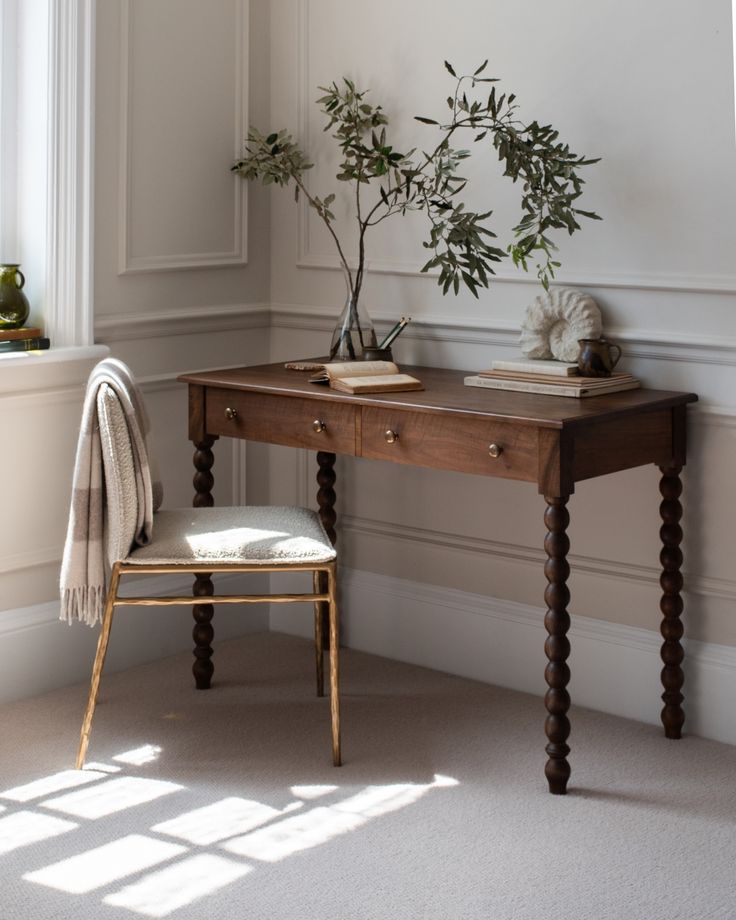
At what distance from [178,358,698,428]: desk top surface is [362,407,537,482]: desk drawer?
3 cm

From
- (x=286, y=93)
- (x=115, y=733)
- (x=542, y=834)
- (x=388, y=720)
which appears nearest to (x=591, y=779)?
(x=542, y=834)

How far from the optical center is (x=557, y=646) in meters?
2.64

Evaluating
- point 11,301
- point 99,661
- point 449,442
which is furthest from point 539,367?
point 11,301

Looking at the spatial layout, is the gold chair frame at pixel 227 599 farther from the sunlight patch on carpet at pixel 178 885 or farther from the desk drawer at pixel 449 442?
the sunlight patch on carpet at pixel 178 885

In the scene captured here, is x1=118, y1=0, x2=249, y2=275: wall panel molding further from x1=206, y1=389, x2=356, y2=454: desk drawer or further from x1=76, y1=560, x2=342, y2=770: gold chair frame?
x1=76, y1=560, x2=342, y2=770: gold chair frame

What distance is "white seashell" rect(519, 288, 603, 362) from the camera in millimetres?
2943

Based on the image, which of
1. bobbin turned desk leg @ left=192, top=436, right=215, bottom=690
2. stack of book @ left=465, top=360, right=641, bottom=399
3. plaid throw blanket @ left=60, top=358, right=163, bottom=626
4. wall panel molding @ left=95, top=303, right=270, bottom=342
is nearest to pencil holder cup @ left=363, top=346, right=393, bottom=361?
stack of book @ left=465, top=360, right=641, bottom=399

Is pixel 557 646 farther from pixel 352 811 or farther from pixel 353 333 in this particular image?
pixel 353 333

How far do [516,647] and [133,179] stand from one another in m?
1.50

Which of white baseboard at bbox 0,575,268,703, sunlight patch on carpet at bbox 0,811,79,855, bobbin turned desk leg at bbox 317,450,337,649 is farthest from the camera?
bobbin turned desk leg at bbox 317,450,337,649

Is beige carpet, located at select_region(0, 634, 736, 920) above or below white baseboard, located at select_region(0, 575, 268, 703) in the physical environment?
below

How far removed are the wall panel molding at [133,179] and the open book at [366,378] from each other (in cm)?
60

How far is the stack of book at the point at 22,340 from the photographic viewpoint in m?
3.07

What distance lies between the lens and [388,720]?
3043 millimetres
